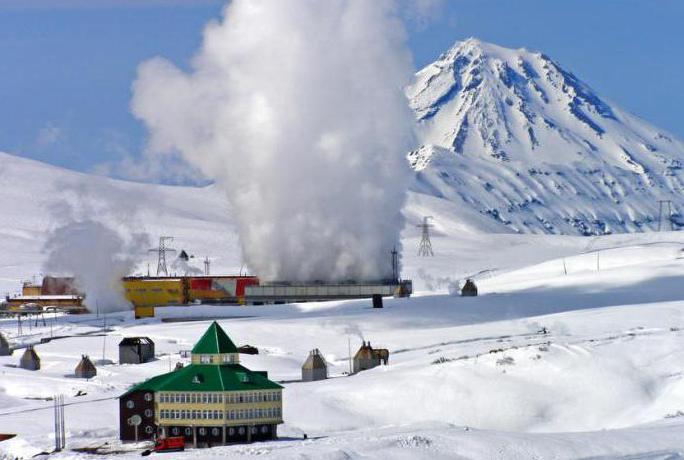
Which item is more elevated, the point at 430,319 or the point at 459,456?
the point at 430,319

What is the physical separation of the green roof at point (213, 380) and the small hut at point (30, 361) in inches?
1883

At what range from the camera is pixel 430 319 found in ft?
527

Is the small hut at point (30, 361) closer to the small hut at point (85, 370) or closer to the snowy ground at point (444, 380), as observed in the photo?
the snowy ground at point (444, 380)

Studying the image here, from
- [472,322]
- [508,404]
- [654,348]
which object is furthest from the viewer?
[472,322]

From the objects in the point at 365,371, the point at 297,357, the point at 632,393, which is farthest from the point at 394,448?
the point at 297,357

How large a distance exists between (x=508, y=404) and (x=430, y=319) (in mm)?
56942

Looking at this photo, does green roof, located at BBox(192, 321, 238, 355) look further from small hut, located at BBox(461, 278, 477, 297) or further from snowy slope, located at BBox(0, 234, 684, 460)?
small hut, located at BBox(461, 278, 477, 297)

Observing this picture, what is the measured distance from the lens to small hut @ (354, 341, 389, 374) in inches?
4911

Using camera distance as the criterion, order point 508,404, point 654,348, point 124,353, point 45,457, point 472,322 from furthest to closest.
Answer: point 472,322 → point 124,353 → point 654,348 → point 508,404 → point 45,457

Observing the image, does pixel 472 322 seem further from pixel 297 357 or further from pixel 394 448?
pixel 394 448

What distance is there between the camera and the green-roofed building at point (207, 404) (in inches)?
3423

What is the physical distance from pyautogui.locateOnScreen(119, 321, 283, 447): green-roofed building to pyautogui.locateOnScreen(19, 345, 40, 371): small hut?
47147 millimetres

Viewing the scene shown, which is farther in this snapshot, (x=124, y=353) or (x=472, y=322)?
(x=472, y=322)

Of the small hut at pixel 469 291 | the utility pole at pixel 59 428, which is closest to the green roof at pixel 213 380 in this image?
the utility pole at pixel 59 428
